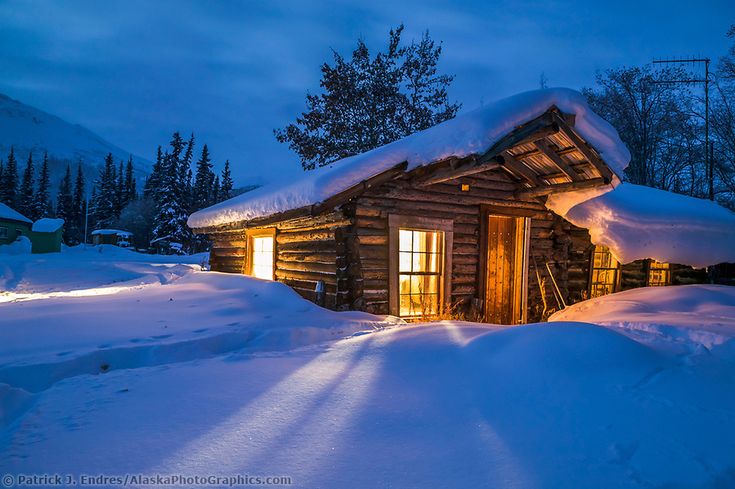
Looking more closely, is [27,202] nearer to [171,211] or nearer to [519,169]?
[171,211]

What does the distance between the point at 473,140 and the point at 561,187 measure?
2.84m

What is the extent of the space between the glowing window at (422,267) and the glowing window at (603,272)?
5196 millimetres

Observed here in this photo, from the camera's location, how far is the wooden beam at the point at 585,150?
22.8 ft

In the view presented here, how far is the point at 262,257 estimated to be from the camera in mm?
11172

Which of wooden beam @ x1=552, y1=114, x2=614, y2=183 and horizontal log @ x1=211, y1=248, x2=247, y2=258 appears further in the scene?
horizontal log @ x1=211, y1=248, x2=247, y2=258

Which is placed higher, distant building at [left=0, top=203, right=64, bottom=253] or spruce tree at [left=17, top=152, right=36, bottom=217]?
spruce tree at [left=17, top=152, right=36, bottom=217]

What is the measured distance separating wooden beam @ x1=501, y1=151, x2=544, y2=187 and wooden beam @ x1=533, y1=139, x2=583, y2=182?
0.76 meters

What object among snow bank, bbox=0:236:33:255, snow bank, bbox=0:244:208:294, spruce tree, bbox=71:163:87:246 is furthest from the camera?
spruce tree, bbox=71:163:87:246

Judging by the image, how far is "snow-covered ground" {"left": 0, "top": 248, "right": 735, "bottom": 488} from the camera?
7.12 feet

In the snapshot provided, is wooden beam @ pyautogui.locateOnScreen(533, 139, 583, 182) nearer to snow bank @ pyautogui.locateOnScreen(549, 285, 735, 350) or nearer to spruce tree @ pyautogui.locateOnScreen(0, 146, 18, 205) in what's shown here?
snow bank @ pyautogui.locateOnScreen(549, 285, 735, 350)

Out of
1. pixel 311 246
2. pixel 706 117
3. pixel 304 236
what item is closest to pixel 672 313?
pixel 311 246

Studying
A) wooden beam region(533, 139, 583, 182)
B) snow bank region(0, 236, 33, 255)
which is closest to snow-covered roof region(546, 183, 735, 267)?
wooden beam region(533, 139, 583, 182)

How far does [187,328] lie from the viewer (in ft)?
16.9

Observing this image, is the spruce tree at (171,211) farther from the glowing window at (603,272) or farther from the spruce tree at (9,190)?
the glowing window at (603,272)
